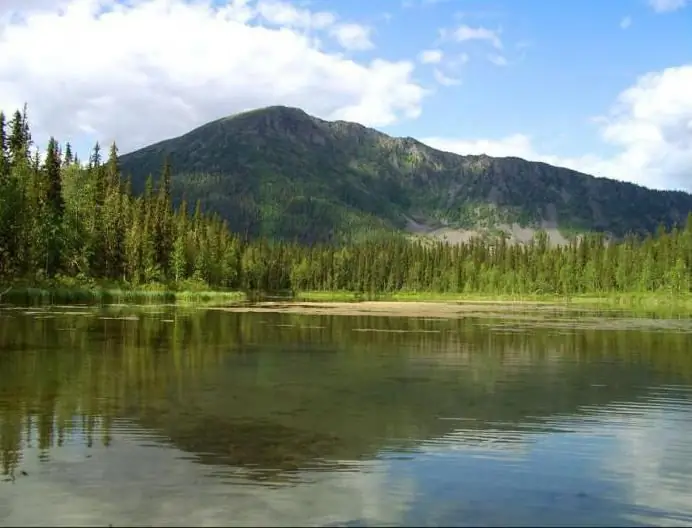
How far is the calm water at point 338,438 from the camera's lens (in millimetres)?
13727

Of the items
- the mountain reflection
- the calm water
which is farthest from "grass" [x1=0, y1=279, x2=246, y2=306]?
the calm water

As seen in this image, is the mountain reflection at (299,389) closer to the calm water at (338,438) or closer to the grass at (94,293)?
the calm water at (338,438)

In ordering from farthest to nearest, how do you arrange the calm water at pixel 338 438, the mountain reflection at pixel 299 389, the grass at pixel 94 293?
the grass at pixel 94 293 → the mountain reflection at pixel 299 389 → the calm water at pixel 338 438

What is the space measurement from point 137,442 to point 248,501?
6077 millimetres

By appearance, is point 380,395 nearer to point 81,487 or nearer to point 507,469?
point 507,469

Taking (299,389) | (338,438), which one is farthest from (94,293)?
(338,438)

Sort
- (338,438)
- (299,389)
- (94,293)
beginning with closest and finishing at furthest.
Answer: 1. (338,438)
2. (299,389)
3. (94,293)

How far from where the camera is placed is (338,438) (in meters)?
19.7

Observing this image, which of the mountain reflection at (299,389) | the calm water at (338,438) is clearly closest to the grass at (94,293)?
the mountain reflection at (299,389)

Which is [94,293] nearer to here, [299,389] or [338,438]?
[299,389]

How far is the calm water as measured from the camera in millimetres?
13727

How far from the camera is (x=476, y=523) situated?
12859 mm

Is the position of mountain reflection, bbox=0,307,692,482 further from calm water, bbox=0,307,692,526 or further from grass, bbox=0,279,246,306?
grass, bbox=0,279,246,306

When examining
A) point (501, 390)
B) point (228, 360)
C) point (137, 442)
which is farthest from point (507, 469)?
point (228, 360)
